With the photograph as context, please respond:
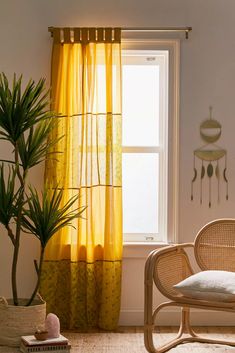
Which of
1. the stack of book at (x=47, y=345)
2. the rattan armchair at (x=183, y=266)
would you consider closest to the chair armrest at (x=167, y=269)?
the rattan armchair at (x=183, y=266)

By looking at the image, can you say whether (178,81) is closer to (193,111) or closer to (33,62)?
(193,111)

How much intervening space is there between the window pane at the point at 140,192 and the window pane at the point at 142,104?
0.14m

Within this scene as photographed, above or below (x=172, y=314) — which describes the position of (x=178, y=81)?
above

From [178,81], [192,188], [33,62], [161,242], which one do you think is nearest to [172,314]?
[161,242]

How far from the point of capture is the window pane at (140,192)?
581cm

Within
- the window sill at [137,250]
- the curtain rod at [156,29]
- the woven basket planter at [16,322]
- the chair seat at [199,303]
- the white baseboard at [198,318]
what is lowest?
the white baseboard at [198,318]

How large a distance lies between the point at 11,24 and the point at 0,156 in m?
0.99

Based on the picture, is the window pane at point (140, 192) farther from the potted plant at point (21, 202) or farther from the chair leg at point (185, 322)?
the potted plant at point (21, 202)

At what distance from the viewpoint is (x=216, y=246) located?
5094mm

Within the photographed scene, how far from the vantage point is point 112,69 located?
5500 mm

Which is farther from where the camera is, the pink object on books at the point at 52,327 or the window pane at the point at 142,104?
the window pane at the point at 142,104

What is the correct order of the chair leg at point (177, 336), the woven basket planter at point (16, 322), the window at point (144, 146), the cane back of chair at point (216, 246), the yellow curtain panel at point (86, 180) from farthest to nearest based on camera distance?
the window at point (144, 146) → the yellow curtain panel at point (86, 180) → the cane back of chair at point (216, 246) → the chair leg at point (177, 336) → the woven basket planter at point (16, 322)

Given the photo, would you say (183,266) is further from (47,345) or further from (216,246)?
(47,345)

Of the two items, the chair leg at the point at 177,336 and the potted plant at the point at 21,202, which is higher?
the potted plant at the point at 21,202
